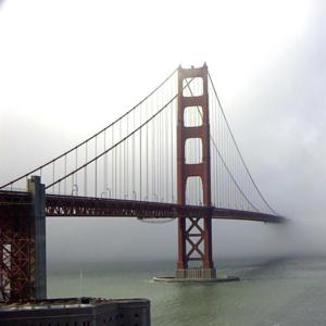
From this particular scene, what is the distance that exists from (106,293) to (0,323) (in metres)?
23.4

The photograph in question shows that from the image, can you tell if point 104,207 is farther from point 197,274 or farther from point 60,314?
point 60,314

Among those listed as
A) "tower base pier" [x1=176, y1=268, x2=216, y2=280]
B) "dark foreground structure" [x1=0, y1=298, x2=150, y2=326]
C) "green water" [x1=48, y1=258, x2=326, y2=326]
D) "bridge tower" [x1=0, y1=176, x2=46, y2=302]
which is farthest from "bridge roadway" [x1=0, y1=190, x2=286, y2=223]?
"dark foreground structure" [x1=0, y1=298, x2=150, y2=326]

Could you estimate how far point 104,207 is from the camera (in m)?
49.5

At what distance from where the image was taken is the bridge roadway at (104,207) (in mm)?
36809

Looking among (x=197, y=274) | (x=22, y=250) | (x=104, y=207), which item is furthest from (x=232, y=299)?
(x=197, y=274)

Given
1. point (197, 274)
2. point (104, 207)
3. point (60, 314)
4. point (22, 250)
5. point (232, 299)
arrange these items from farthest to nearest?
point (197, 274) < point (104, 207) < point (232, 299) < point (22, 250) < point (60, 314)

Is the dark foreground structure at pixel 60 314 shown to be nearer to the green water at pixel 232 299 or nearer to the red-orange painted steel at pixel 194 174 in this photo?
the green water at pixel 232 299

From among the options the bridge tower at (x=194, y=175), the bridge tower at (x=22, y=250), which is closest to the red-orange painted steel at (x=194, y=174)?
the bridge tower at (x=194, y=175)

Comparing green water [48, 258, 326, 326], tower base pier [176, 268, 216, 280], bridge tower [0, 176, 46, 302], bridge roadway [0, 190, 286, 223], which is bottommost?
green water [48, 258, 326, 326]

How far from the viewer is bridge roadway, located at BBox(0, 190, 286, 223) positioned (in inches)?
1449

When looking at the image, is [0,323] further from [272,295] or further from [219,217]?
[219,217]

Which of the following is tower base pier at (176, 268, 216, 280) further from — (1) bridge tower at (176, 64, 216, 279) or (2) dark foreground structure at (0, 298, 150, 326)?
(2) dark foreground structure at (0, 298, 150, 326)

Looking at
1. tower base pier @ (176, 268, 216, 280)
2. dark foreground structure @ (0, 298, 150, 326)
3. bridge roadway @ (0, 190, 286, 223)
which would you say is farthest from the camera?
tower base pier @ (176, 268, 216, 280)

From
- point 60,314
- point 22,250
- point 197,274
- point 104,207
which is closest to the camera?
point 60,314
